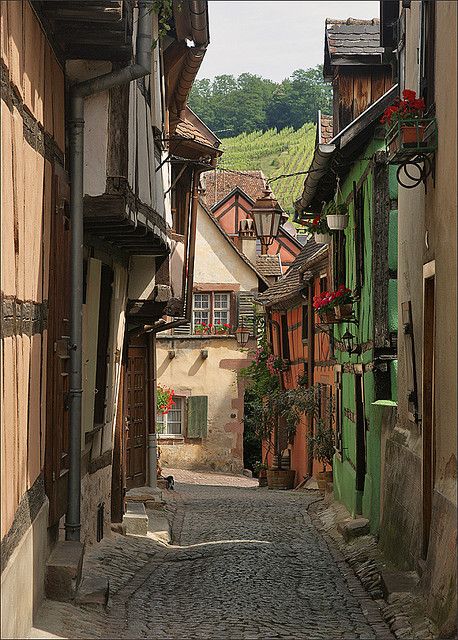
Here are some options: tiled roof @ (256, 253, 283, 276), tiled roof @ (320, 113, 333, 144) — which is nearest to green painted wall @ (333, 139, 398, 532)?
tiled roof @ (320, 113, 333, 144)

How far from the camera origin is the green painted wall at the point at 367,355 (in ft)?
44.6

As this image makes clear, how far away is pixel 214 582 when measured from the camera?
10906 mm

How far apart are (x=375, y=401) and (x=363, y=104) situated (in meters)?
5.55

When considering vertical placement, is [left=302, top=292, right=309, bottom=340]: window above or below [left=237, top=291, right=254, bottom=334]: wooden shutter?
A: below

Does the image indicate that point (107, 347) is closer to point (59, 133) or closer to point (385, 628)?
point (59, 133)

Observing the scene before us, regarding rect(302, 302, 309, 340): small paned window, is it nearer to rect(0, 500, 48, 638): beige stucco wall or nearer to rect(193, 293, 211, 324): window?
rect(193, 293, 211, 324): window

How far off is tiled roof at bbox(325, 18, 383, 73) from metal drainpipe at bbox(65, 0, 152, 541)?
8.37 meters

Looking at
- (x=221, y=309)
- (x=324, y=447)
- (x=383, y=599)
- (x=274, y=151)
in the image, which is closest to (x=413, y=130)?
(x=383, y=599)

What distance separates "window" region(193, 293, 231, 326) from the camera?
115 ft

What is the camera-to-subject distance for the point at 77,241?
9.24 metres

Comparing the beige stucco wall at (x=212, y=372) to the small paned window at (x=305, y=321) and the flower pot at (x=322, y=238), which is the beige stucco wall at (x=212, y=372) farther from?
the flower pot at (x=322, y=238)

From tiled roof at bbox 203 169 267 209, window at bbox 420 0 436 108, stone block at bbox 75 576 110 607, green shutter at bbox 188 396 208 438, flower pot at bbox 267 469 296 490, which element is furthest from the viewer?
tiled roof at bbox 203 169 267 209

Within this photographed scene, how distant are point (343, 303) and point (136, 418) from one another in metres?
5.28

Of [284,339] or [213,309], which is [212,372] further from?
[284,339]
